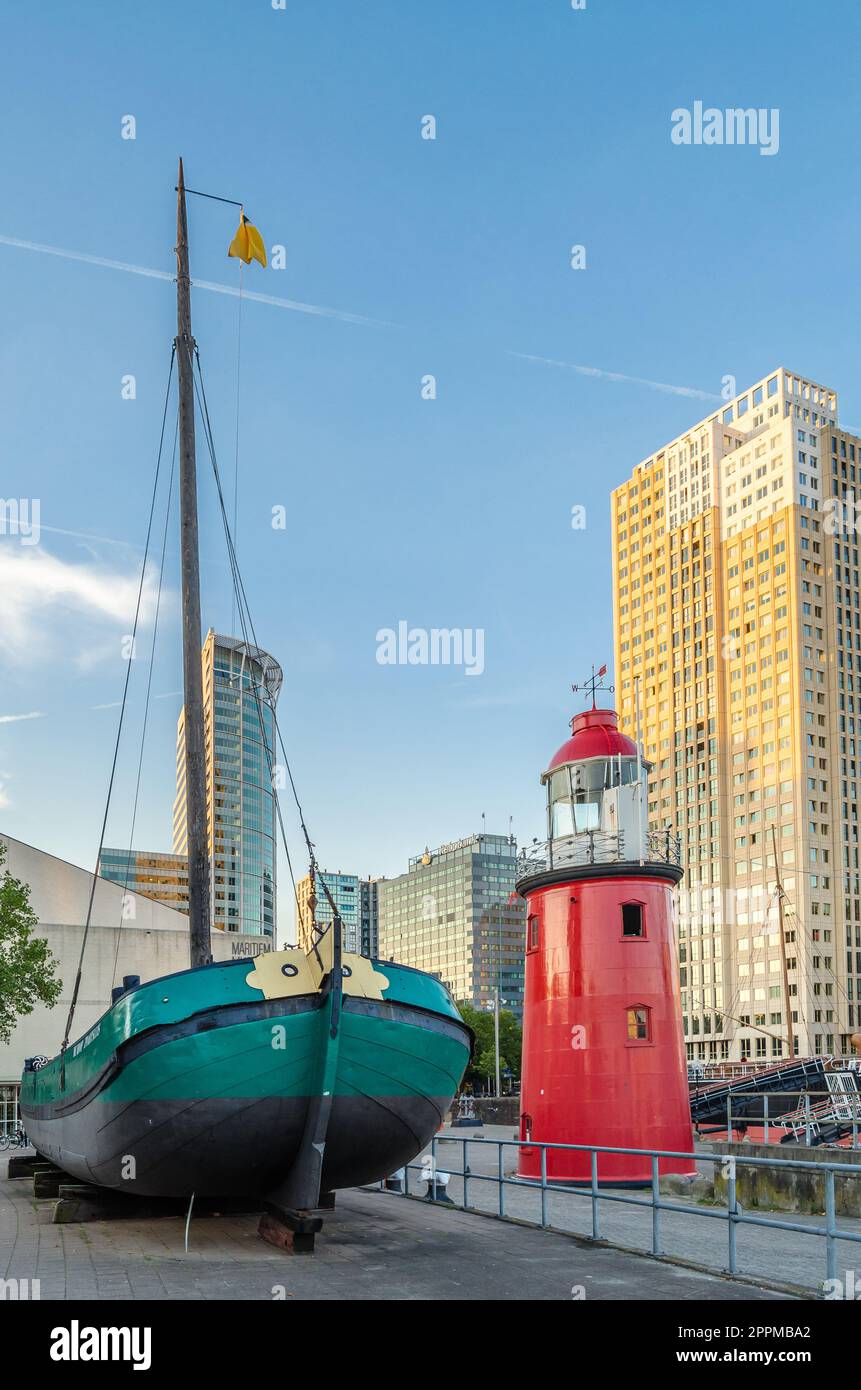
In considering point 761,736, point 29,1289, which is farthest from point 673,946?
point 761,736

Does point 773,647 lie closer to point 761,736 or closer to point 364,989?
point 761,736

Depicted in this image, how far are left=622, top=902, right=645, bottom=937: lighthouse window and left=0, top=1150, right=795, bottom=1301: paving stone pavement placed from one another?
30.4 feet

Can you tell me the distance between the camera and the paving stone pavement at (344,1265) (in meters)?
10.5

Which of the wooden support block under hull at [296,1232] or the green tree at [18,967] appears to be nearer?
the wooden support block under hull at [296,1232]

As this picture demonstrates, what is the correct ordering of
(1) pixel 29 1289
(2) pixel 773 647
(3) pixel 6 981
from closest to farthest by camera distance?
(1) pixel 29 1289, (3) pixel 6 981, (2) pixel 773 647

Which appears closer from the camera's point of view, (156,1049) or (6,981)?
(156,1049)

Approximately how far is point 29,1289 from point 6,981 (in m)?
29.8

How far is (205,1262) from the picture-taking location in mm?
12008

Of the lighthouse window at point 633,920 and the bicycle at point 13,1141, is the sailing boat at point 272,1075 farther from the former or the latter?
the bicycle at point 13,1141

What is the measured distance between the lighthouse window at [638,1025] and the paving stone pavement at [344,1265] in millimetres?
8450

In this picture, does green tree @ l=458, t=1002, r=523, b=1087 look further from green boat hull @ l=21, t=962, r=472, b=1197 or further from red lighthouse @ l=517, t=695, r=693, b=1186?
green boat hull @ l=21, t=962, r=472, b=1197

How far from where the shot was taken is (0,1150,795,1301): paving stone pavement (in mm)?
10484

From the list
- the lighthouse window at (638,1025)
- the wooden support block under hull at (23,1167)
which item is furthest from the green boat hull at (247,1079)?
the wooden support block under hull at (23,1167)
